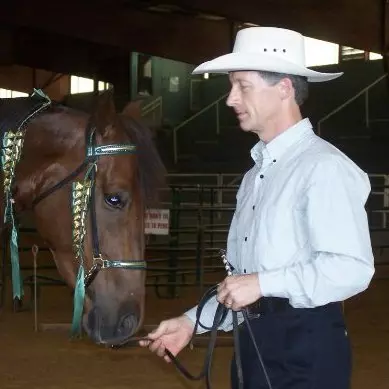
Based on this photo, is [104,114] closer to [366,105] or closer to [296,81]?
[296,81]

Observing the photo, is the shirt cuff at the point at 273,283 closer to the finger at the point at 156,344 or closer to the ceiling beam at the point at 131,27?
the finger at the point at 156,344

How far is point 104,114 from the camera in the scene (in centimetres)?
237

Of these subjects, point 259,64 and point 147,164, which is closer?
point 259,64

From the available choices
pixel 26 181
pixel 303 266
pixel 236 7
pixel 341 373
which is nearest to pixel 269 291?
pixel 303 266

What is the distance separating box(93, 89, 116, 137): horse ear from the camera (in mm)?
2355

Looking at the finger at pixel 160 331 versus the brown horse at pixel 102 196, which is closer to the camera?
the finger at pixel 160 331

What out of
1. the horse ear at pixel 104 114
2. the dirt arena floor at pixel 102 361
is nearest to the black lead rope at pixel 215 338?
the horse ear at pixel 104 114

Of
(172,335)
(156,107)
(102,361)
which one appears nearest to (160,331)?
(172,335)

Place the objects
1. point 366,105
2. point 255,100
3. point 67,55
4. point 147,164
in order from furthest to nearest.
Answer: point 67,55 < point 366,105 < point 147,164 < point 255,100

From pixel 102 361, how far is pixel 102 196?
3128 mm

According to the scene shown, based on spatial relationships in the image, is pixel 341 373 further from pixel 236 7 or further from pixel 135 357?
pixel 236 7

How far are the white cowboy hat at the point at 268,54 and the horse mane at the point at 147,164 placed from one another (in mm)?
576

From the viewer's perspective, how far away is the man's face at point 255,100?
5.91 ft

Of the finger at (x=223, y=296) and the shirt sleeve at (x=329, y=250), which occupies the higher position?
the shirt sleeve at (x=329, y=250)
